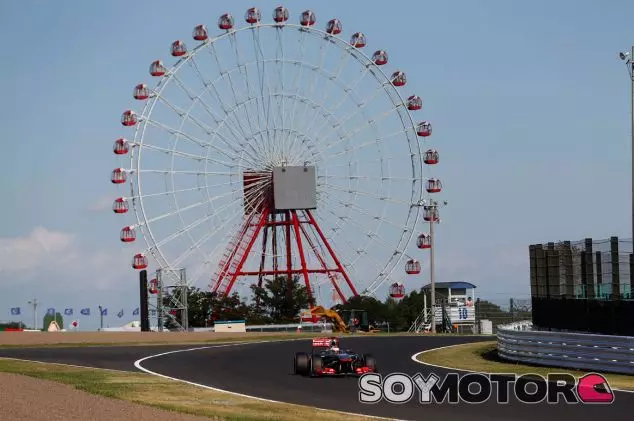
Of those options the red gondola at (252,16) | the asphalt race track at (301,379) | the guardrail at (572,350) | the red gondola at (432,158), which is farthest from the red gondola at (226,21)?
the guardrail at (572,350)

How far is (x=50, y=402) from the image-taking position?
18.9 metres

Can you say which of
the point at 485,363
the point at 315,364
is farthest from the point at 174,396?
the point at 485,363

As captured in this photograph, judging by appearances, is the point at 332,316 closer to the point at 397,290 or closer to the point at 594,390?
the point at 397,290

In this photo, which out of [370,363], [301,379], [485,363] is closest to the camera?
[301,379]

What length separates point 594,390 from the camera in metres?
21.9

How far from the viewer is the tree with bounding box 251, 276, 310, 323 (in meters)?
90.2

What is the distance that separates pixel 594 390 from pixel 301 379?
7.18 metres

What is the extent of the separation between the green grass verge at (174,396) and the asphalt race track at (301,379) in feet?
2.63

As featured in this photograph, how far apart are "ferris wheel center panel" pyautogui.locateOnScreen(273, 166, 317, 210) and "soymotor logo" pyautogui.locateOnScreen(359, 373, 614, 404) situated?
166 ft

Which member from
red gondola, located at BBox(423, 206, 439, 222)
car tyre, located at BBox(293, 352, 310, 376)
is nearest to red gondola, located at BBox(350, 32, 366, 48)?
red gondola, located at BBox(423, 206, 439, 222)

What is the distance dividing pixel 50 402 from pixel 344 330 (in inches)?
2202

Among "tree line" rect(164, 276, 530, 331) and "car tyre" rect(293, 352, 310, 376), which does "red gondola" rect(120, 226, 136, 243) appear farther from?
"car tyre" rect(293, 352, 310, 376)

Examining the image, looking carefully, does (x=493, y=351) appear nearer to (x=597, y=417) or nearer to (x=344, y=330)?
(x=597, y=417)

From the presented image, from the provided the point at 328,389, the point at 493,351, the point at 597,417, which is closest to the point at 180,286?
the point at 493,351
